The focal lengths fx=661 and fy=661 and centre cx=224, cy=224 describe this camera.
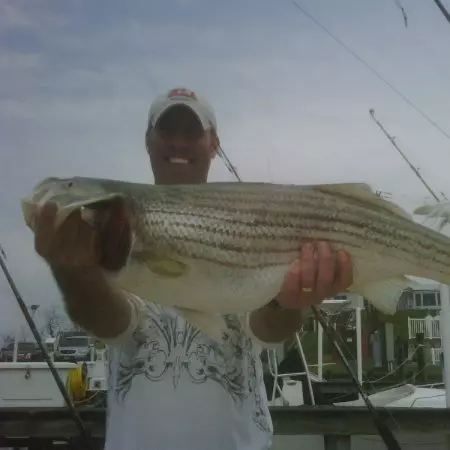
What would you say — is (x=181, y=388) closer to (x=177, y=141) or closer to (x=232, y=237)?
(x=232, y=237)

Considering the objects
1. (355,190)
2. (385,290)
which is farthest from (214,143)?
(385,290)

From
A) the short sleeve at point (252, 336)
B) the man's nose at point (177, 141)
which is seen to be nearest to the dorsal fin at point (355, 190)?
the short sleeve at point (252, 336)

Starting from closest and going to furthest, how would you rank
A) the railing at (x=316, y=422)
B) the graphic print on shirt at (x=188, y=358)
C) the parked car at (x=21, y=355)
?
the graphic print on shirt at (x=188, y=358), the railing at (x=316, y=422), the parked car at (x=21, y=355)

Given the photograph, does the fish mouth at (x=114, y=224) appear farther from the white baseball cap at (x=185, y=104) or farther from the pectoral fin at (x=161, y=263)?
the white baseball cap at (x=185, y=104)

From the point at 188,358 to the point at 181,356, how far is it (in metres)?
0.03

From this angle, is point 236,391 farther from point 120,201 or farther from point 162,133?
point 162,133

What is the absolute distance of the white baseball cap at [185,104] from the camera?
3402 millimetres

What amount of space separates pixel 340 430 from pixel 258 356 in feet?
8.76

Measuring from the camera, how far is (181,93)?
354cm

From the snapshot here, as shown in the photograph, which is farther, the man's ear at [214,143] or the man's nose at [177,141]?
the man's ear at [214,143]

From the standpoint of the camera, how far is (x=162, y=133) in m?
3.34

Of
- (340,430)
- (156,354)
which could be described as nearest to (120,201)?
(156,354)

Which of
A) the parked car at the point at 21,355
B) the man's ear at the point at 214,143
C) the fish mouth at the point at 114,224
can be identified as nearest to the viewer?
the fish mouth at the point at 114,224

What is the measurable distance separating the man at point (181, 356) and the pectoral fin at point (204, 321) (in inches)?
5.6
